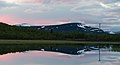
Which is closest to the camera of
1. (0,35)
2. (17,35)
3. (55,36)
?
(0,35)

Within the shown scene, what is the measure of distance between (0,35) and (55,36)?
1451 inches

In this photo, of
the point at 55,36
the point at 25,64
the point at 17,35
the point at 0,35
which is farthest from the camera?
the point at 55,36

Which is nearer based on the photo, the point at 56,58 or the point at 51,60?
A: the point at 51,60

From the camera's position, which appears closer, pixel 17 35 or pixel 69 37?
pixel 17 35

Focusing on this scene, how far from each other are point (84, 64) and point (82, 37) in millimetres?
139480

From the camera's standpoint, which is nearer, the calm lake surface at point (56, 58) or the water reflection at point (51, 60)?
the water reflection at point (51, 60)

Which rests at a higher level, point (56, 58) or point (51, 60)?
point (51, 60)

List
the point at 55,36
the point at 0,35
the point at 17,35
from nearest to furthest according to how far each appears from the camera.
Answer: the point at 0,35, the point at 17,35, the point at 55,36

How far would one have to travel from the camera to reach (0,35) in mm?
140500

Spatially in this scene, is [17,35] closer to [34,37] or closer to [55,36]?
[34,37]

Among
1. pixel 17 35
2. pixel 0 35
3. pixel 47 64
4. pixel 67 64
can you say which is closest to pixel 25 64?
pixel 47 64

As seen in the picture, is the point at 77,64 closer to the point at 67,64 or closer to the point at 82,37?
the point at 67,64

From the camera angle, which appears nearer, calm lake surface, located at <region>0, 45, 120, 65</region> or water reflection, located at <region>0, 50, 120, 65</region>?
water reflection, located at <region>0, 50, 120, 65</region>

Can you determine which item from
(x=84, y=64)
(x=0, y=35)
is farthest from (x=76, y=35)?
(x=84, y=64)
